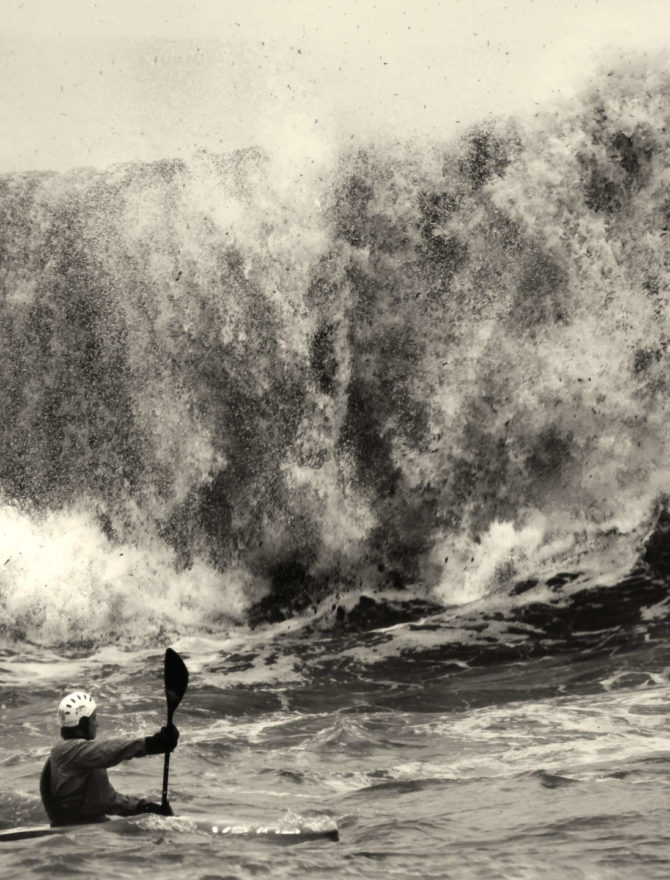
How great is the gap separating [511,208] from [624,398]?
3311mm

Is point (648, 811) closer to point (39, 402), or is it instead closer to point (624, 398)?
point (624, 398)

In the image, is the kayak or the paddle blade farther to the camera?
the paddle blade

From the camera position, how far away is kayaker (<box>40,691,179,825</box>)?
23.9 feet

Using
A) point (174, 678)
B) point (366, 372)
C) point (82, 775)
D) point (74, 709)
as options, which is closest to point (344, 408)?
point (366, 372)

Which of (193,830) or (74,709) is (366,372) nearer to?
(74,709)

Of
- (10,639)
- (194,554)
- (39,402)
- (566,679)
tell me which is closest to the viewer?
(566,679)

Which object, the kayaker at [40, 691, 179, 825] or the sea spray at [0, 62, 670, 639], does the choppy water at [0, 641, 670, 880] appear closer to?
the kayaker at [40, 691, 179, 825]

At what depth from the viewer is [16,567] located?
60.6 feet

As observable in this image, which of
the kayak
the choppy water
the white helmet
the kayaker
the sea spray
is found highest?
the sea spray

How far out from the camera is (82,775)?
732 cm

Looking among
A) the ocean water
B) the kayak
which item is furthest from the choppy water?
the ocean water

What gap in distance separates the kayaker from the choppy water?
0.20 metres

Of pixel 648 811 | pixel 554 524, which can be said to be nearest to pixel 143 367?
pixel 554 524

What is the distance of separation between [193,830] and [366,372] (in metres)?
12.0
